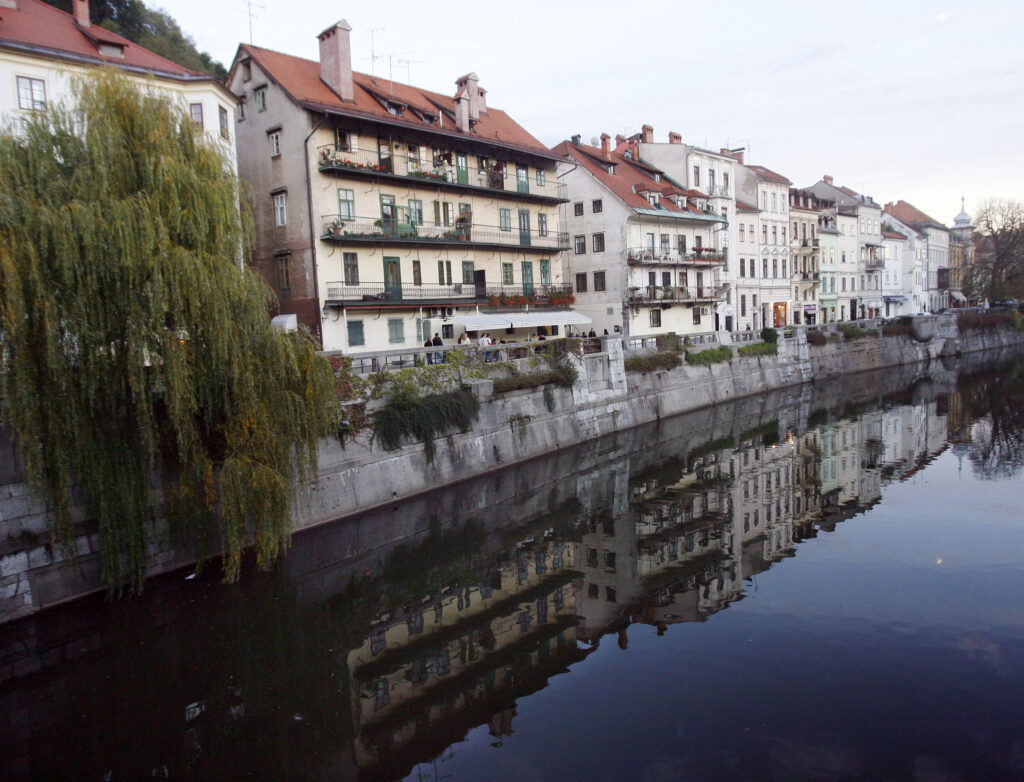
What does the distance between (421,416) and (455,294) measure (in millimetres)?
15312

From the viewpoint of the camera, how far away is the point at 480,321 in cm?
3453

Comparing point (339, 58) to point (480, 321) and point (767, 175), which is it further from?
point (767, 175)

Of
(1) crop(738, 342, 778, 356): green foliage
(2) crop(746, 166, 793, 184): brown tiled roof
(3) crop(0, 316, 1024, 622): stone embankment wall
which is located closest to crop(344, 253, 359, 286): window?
(3) crop(0, 316, 1024, 622): stone embankment wall

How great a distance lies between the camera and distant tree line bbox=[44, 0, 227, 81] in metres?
42.5

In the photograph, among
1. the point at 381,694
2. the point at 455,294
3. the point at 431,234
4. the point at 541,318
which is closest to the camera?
the point at 381,694

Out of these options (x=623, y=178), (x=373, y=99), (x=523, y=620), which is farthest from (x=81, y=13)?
(x=623, y=178)

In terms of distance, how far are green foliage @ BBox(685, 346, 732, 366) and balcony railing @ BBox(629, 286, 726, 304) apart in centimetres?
716

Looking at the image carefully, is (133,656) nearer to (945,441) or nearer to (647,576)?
(647,576)

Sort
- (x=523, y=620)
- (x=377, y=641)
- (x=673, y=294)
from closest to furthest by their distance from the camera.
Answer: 1. (x=377, y=641)
2. (x=523, y=620)
3. (x=673, y=294)

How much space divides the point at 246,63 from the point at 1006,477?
35.9 m

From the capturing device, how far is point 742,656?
12.3 meters

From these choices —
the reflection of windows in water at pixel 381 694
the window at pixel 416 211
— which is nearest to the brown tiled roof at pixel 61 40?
the window at pixel 416 211

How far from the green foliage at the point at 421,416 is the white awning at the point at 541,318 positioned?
512 inches

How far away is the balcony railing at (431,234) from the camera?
1225 inches
